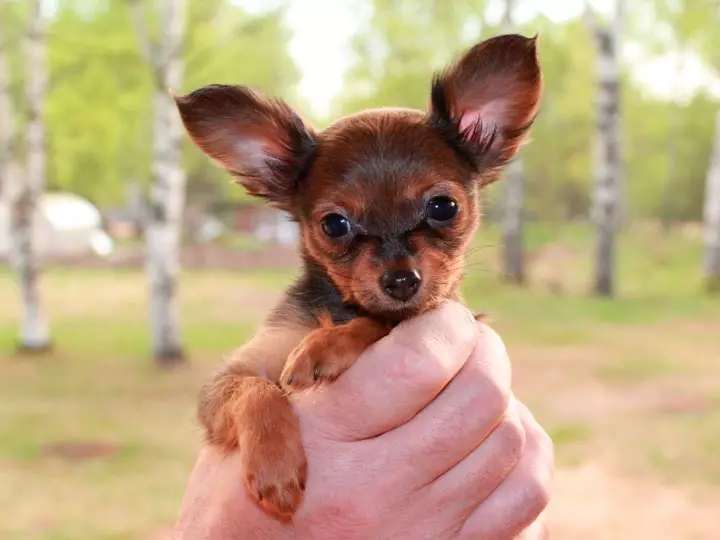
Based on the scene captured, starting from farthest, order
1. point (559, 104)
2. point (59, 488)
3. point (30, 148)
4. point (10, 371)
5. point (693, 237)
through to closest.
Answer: point (559, 104)
point (693, 237)
point (30, 148)
point (10, 371)
point (59, 488)

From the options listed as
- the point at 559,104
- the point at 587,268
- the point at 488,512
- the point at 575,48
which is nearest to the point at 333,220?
the point at 488,512

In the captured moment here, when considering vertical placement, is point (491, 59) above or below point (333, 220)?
above

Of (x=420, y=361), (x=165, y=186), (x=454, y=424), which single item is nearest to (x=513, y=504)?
(x=454, y=424)

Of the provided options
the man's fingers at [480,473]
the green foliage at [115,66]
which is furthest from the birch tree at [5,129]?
the man's fingers at [480,473]

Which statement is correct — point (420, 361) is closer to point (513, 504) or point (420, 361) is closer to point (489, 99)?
point (513, 504)

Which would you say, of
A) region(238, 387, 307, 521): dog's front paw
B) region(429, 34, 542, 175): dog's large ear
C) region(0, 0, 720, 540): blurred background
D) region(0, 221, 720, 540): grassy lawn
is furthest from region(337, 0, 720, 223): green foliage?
region(238, 387, 307, 521): dog's front paw

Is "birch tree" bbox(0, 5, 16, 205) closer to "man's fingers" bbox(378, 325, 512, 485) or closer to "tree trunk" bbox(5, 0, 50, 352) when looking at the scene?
"tree trunk" bbox(5, 0, 50, 352)

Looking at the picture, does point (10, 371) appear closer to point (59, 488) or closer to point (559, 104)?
point (59, 488)
